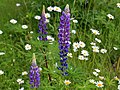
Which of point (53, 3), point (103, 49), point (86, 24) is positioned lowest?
point (103, 49)

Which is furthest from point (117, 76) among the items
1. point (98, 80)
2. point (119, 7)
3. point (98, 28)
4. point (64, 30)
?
point (64, 30)

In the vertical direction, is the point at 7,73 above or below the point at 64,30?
below

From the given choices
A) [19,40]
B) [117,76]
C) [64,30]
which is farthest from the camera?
[19,40]

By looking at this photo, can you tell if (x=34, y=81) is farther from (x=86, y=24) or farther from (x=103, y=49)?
(x=86, y=24)

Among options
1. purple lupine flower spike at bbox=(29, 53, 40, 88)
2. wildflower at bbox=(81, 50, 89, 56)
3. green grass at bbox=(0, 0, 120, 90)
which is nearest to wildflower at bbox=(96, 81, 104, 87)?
green grass at bbox=(0, 0, 120, 90)

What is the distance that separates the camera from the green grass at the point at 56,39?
10.5 feet

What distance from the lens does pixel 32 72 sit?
8.02 ft

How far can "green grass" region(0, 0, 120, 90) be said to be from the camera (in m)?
3.20

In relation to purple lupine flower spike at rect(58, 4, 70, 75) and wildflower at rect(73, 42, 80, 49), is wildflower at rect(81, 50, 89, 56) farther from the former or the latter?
purple lupine flower spike at rect(58, 4, 70, 75)

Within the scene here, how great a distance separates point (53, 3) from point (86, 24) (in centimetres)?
49

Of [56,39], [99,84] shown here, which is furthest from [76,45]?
[99,84]

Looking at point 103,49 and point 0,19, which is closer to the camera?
point 103,49

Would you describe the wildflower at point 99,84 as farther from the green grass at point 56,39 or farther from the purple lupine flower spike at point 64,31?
the purple lupine flower spike at point 64,31

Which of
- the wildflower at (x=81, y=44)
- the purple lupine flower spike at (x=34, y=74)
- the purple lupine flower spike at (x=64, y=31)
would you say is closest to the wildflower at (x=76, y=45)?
the wildflower at (x=81, y=44)
